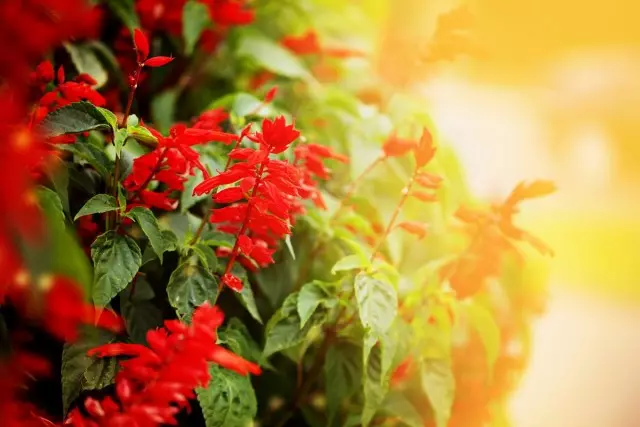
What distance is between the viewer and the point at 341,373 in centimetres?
81

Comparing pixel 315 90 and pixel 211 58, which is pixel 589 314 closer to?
pixel 315 90

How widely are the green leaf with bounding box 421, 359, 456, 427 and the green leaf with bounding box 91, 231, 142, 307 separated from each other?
423 millimetres

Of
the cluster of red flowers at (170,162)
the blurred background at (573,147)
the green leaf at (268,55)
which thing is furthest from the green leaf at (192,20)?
the blurred background at (573,147)

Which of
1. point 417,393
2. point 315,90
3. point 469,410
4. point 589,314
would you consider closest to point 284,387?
point 417,393

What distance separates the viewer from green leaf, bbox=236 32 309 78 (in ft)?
3.44

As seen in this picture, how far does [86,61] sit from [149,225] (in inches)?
13.9

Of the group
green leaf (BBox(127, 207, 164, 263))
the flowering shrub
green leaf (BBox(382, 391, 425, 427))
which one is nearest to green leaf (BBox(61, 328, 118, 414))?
the flowering shrub

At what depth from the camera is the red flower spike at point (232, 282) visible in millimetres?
675

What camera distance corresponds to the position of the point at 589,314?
1828mm

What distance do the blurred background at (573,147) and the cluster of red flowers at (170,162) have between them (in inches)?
40.6

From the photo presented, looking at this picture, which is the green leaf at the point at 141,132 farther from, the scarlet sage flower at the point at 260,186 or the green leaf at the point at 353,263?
the green leaf at the point at 353,263

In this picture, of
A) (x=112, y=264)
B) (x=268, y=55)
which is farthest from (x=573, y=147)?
(x=112, y=264)

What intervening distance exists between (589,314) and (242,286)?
56.8 inches

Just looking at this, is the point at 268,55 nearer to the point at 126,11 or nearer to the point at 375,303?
the point at 126,11
